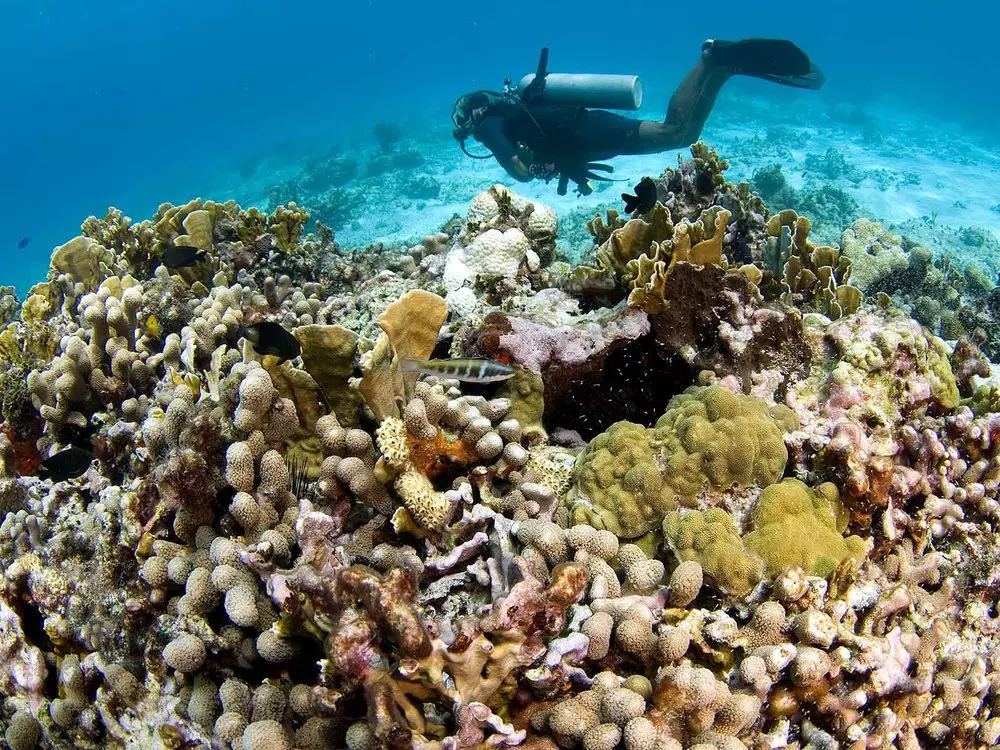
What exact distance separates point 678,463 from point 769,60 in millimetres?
14585

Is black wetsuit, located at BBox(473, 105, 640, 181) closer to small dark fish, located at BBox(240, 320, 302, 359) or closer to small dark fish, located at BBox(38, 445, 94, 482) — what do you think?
small dark fish, located at BBox(240, 320, 302, 359)

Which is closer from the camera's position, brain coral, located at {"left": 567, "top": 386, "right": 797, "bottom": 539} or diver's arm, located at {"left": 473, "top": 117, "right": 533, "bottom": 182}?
brain coral, located at {"left": 567, "top": 386, "right": 797, "bottom": 539}

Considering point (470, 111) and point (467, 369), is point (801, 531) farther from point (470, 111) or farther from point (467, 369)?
point (470, 111)

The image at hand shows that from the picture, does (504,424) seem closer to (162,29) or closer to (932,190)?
(932,190)

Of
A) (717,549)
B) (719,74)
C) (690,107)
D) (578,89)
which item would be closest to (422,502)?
(717,549)

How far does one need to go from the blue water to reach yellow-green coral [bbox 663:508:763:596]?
106 ft

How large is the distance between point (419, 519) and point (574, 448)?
137 centimetres

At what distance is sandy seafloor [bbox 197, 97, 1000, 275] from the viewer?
58.4 feet

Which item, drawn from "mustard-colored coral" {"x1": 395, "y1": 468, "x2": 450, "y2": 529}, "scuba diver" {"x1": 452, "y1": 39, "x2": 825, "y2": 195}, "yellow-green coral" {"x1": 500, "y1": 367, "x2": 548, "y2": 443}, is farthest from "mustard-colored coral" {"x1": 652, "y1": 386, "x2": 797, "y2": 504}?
"scuba diver" {"x1": 452, "y1": 39, "x2": 825, "y2": 195}

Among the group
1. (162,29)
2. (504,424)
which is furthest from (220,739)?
(162,29)

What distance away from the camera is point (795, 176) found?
22891 millimetres

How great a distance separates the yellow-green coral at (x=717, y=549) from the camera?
2311 millimetres

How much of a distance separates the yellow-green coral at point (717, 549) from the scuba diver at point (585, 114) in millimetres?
9924

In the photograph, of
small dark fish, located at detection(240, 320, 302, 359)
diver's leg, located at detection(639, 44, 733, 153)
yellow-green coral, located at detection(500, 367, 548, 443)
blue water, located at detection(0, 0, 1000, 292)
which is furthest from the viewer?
blue water, located at detection(0, 0, 1000, 292)
